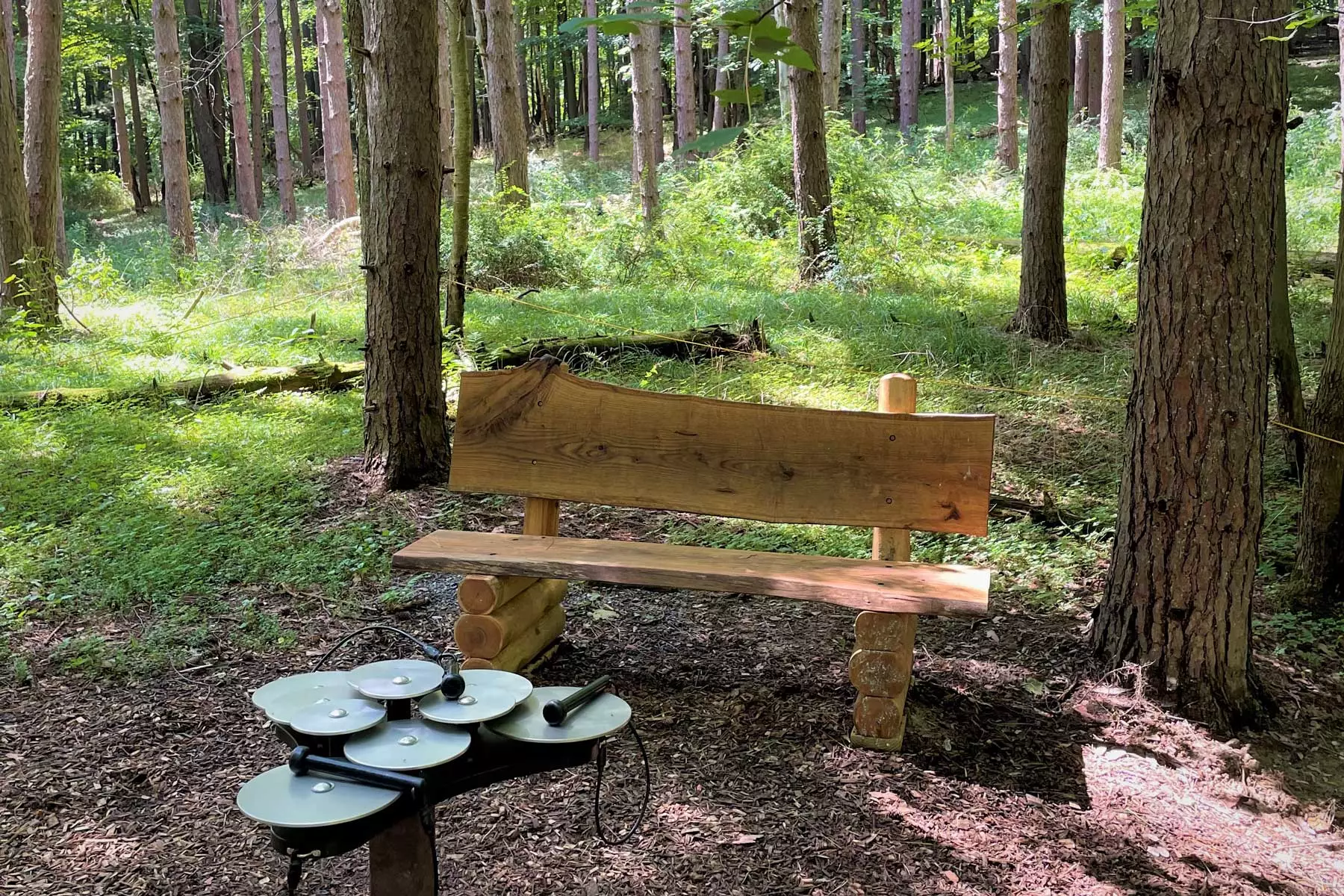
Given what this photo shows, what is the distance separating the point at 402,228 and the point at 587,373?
7.74 feet

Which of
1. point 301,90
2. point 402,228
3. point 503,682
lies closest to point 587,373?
point 402,228

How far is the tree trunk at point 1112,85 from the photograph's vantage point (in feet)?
51.5

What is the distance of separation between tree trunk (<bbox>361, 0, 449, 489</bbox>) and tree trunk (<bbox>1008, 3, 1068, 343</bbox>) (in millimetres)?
4574

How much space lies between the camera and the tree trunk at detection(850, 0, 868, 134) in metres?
29.6

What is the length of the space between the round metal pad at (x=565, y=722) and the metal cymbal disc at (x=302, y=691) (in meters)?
0.33

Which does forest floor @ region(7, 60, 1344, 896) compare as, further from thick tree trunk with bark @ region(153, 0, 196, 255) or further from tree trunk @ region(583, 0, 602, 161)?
tree trunk @ region(583, 0, 602, 161)

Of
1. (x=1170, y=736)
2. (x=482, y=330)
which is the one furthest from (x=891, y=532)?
(x=482, y=330)

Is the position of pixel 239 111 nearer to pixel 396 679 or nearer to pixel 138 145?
pixel 138 145

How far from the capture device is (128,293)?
12.6 metres

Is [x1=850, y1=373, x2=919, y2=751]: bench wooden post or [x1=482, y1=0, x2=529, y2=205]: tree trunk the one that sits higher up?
[x1=482, y1=0, x2=529, y2=205]: tree trunk

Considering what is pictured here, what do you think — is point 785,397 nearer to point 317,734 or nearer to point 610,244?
point 317,734

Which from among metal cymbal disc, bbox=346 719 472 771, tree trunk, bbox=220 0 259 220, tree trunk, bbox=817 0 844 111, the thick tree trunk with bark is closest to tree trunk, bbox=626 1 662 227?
tree trunk, bbox=817 0 844 111

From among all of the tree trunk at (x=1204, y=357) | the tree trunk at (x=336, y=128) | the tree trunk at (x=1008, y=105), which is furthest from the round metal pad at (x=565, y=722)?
the tree trunk at (x=1008, y=105)

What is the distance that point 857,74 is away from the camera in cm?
3061
